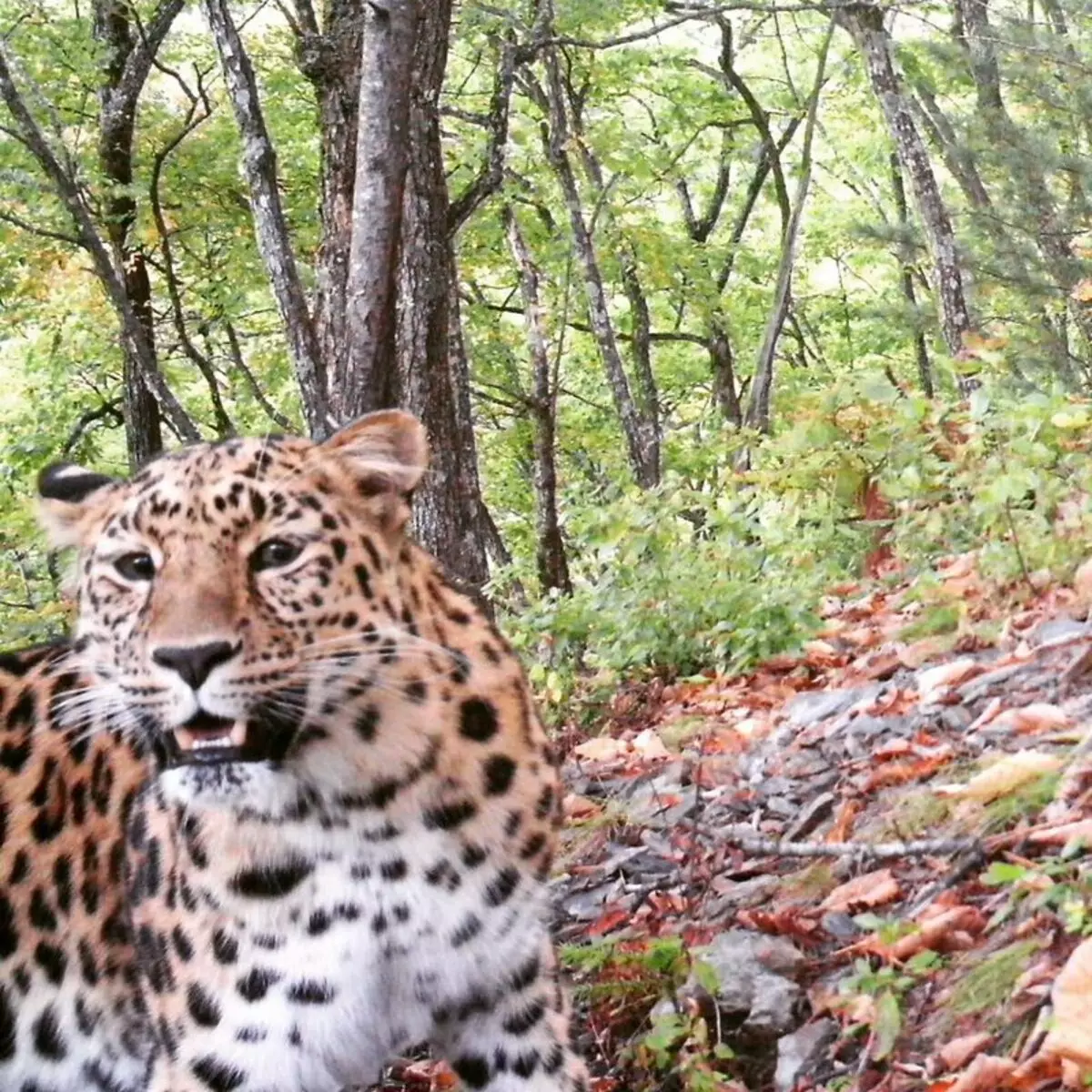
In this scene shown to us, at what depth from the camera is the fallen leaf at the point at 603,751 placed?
7.07 metres

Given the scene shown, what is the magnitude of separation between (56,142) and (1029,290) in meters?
11.1

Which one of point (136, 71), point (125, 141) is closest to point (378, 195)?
point (136, 71)

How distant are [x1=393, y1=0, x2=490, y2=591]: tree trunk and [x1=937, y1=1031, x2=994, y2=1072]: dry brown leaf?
4668 millimetres

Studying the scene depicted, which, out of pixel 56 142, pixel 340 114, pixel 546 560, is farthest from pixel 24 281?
pixel 340 114

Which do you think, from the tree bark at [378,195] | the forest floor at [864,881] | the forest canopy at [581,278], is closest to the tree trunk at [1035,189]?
the forest canopy at [581,278]

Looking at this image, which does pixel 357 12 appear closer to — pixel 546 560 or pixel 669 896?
pixel 669 896

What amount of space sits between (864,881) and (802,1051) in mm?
707

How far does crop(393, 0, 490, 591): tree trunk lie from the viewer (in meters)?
7.69

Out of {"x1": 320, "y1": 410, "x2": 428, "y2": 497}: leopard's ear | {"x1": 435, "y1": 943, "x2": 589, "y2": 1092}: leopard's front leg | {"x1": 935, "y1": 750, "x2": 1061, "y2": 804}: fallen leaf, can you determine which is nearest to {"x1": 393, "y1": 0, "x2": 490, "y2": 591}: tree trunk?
{"x1": 935, "y1": 750, "x2": 1061, "y2": 804}: fallen leaf

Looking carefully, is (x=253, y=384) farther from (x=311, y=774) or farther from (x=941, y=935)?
(x=311, y=774)

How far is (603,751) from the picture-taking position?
7.09 m

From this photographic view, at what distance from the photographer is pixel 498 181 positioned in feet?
32.4

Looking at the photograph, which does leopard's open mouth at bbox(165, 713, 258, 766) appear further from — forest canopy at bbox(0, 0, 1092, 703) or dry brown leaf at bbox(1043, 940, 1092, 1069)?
forest canopy at bbox(0, 0, 1092, 703)

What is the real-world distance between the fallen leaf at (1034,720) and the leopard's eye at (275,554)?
2.73 m
